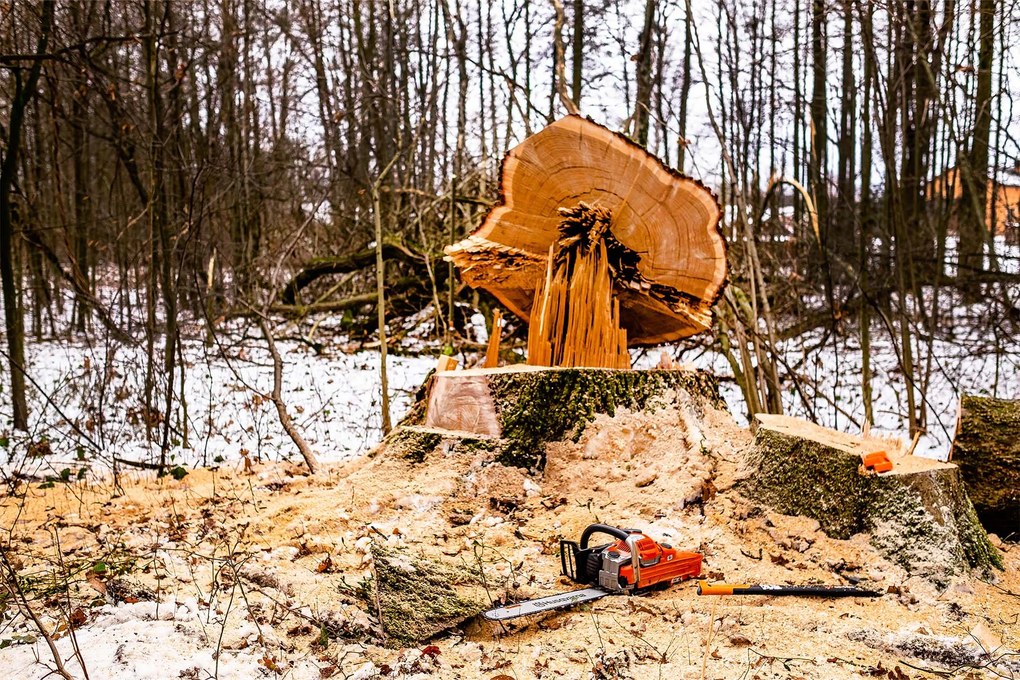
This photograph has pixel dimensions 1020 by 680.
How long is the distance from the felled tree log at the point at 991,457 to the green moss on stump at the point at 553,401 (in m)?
1.67

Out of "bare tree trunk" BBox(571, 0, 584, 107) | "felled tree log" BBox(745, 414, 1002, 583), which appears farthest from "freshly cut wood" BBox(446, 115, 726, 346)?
"bare tree trunk" BBox(571, 0, 584, 107)

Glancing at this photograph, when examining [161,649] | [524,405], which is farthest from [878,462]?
[161,649]

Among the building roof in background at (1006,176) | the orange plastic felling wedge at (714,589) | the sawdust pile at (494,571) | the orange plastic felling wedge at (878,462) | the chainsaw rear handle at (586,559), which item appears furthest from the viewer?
the building roof in background at (1006,176)

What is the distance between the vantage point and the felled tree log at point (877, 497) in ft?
10.7

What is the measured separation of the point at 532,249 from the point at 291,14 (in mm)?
12885

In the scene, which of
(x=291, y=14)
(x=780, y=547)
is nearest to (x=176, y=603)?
(x=780, y=547)

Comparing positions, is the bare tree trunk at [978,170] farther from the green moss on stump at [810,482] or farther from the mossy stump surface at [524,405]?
the mossy stump surface at [524,405]

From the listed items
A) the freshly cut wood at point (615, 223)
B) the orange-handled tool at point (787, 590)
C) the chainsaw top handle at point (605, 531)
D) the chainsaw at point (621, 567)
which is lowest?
the orange-handled tool at point (787, 590)

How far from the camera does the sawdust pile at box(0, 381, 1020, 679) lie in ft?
8.52

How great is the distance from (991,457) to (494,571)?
2831 millimetres

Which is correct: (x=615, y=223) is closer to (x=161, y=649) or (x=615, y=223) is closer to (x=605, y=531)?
(x=605, y=531)

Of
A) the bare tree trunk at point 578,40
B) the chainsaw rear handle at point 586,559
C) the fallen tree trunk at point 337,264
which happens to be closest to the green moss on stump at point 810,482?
the chainsaw rear handle at point 586,559

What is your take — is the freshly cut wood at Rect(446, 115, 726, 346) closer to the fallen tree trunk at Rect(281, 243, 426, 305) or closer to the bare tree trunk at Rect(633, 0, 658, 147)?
the bare tree trunk at Rect(633, 0, 658, 147)

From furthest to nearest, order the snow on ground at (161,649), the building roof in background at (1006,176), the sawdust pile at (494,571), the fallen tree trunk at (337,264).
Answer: the fallen tree trunk at (337,264) → the building roof in background at (1006,176) → the sawdust pile at (494,571) → the snow on ground at (161,649)
